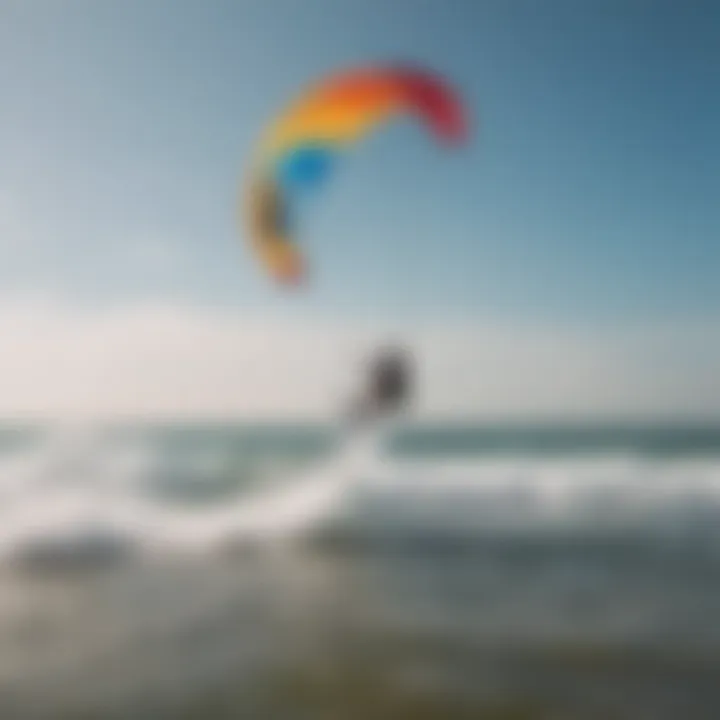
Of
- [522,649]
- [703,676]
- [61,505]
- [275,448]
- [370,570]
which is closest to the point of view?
[703,676]

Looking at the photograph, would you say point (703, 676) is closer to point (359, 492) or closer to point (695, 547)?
point (695, 547)

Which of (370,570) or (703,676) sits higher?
(370,570)

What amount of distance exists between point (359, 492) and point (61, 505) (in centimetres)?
217

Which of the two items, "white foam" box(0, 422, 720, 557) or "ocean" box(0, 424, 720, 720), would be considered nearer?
"ocean" box(0, 424, 720, 720)

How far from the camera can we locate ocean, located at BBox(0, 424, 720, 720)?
9.41ft

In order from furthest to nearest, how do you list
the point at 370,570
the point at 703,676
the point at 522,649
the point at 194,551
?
1. the point at 194,551
2. the point at 370,570
3. the point at 522,649
4. the point at 703,676

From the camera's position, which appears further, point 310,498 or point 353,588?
point 310,498

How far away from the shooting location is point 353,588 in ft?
13.4

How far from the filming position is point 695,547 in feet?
15.7

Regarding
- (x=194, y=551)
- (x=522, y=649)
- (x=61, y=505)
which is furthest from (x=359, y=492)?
(x=522, y=649)

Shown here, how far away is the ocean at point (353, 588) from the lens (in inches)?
113

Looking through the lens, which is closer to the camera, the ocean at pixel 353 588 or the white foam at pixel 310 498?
the ocean at pixel 353 588

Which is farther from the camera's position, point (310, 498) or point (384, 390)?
point (310, 498)

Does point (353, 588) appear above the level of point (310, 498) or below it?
below
